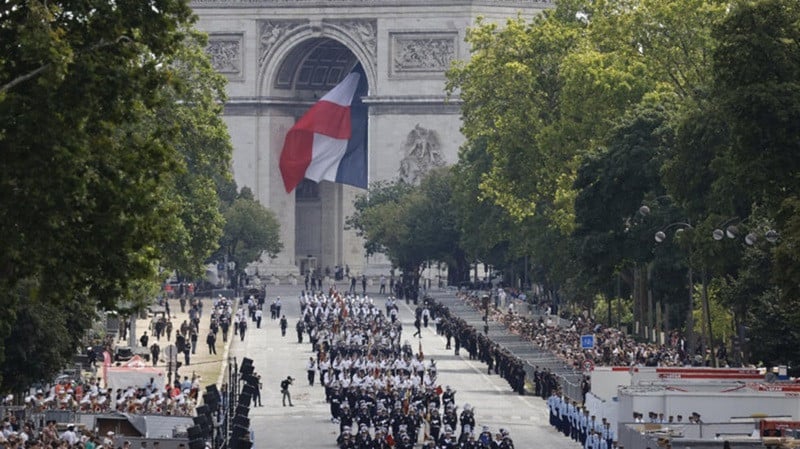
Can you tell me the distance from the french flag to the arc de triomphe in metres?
1.70

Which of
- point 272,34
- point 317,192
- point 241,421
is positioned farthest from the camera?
point 317,192

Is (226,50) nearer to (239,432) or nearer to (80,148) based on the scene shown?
(239,432)

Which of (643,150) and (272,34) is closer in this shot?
(643,150)

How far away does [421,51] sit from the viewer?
177 meters

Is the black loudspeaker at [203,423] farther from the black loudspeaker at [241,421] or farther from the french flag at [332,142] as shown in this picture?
the french flag at [332,142]

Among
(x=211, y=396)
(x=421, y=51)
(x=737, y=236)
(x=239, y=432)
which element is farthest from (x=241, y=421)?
(x=421, y=51)

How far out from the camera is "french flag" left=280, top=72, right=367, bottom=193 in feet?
568

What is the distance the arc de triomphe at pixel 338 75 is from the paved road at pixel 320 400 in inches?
2161

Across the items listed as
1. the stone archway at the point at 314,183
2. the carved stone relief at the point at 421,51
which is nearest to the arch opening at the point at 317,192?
the stone archway at the point at 314,183

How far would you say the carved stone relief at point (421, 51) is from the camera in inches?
6934

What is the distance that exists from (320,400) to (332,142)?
85.5 m

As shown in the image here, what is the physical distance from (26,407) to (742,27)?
738 inches

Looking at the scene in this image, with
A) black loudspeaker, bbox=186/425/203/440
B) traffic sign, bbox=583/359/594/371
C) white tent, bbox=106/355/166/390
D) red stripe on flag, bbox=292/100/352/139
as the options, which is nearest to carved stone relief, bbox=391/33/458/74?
red stripe on flag, bbox=292/100/352/139

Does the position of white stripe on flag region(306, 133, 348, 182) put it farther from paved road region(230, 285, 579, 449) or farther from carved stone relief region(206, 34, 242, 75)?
paved road region(230, 285, 579, 449)
